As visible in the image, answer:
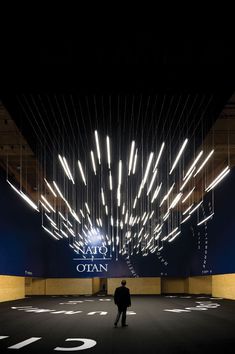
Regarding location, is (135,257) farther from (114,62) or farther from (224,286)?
(114,62)

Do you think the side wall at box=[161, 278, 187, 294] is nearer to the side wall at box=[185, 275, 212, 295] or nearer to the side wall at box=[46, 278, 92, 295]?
the side wall at box=[185, 275, 212, 295]

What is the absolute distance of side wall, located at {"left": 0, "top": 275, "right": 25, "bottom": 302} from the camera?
29.5 m

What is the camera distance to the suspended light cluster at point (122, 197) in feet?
65.8

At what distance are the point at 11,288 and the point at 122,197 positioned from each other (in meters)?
8.84

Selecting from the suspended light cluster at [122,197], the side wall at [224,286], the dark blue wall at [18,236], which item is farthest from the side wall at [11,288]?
the side wall at [224,286]

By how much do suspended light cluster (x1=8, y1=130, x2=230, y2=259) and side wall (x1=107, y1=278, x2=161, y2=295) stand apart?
270cm

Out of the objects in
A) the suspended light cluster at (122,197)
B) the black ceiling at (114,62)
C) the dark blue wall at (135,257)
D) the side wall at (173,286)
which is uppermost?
the black ceiling at (114,62)

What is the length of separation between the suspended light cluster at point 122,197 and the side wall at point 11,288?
3.63 meters

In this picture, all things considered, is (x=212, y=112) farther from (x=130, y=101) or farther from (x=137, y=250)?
(x=137, y=250)

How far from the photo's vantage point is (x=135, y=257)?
42.2 m

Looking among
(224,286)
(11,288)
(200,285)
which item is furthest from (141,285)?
(11,288)

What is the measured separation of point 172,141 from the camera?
1903 cm

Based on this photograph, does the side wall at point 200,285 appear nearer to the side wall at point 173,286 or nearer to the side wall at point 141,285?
the side wall at point 173,286

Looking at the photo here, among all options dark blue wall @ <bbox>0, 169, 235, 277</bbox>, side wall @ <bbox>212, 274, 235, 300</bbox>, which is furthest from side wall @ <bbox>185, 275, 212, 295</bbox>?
side wall @ <bbox>212, 274, 235, 300</bbox>
